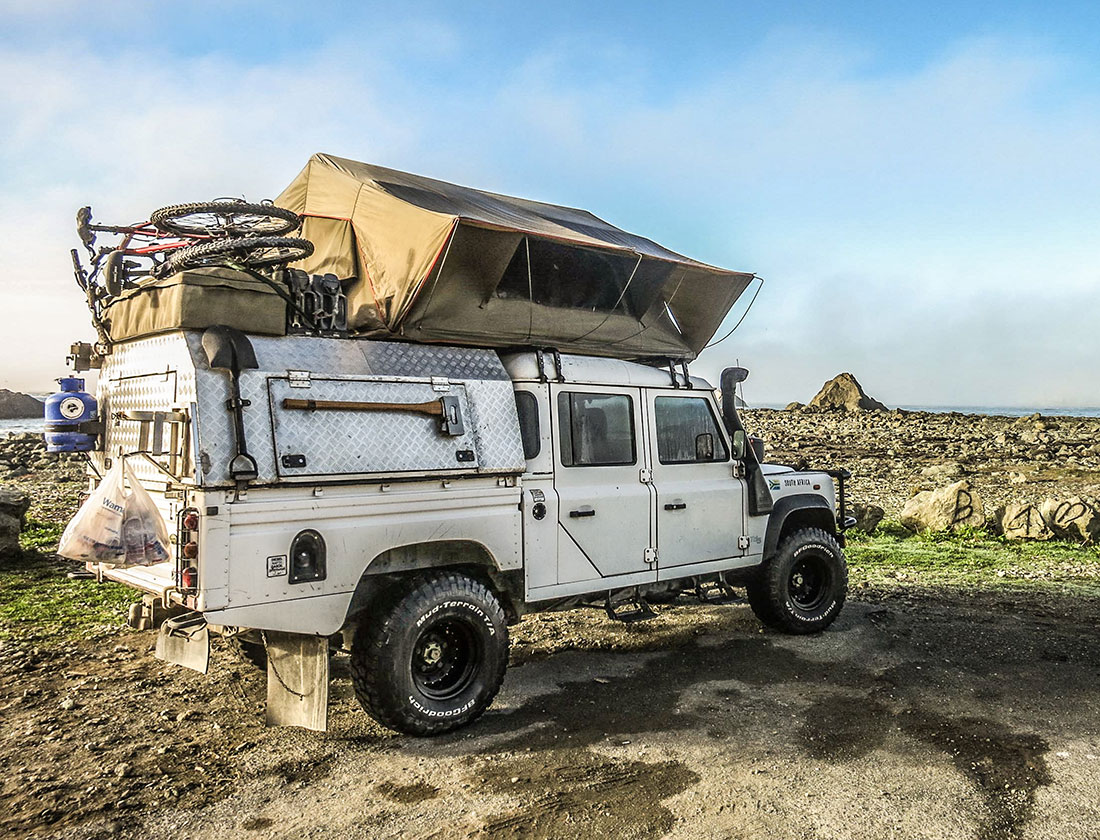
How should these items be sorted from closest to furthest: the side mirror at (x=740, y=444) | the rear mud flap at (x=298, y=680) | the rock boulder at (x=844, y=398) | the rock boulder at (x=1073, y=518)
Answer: the rear mud flap at (x=298, y=680) < the side mirror at (x=740, y=444) < the rock boulder at (x=1073, y=518) < the rock boulder at (x=844, y=398)

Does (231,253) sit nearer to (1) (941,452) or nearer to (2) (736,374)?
(2) (736,374)

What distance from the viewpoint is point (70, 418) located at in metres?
5.66

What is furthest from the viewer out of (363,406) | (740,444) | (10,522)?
(10,522)

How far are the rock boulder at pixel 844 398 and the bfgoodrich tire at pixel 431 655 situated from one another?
143ft

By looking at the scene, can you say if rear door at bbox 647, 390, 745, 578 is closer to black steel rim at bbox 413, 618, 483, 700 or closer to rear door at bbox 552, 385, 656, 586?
rear door at bbox 552, 385, 656, 586

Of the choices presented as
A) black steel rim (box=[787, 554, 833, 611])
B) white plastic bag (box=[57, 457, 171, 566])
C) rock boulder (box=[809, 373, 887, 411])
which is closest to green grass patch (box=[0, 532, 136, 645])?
white plastic bag (box=[57, 457, 171, 566])

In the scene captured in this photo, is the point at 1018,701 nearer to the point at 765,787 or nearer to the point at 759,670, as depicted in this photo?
the point at 759,670

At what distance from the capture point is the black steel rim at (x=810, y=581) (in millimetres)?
Answer: 7699

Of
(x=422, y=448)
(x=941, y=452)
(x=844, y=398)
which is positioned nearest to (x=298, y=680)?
(x=422, y=448)

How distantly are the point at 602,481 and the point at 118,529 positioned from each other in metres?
3.13

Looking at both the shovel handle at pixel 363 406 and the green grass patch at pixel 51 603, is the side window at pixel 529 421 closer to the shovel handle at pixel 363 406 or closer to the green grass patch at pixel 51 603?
the shovel handle at pixel 363 406

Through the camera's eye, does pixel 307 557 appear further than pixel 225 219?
No

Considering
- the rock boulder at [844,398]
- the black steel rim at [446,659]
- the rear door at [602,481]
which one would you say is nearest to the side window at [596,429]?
the rear door at [602,481]

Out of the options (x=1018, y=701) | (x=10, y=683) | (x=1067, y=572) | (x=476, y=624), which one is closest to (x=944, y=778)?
(x=1018, y=701)
